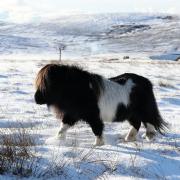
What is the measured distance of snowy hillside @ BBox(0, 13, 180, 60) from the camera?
10050cm

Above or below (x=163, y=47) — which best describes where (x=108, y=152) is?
above

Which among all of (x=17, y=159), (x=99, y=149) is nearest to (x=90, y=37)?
(x=99, y=149)

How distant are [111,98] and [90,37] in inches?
5217

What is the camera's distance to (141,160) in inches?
191

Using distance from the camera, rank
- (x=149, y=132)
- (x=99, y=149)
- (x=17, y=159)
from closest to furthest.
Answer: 1. (x=17, y=159)
2. (x=99, y=149)
3. (x=149, y=132)

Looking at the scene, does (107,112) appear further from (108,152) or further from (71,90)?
(108,152)

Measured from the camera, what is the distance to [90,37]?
453 feet

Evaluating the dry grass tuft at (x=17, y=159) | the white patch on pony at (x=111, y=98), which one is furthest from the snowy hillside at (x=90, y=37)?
the dry grass tuft at (x=17, y=159)

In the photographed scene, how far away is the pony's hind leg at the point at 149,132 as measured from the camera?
6.96 m

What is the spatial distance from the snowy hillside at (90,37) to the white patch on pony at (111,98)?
246 ft

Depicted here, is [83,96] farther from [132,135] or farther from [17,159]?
[17,159]

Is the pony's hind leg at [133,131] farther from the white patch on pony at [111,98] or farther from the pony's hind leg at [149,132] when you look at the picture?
the white patch on pony at [111,98]

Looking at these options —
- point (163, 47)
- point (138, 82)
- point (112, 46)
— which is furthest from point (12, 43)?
point (138, 82)

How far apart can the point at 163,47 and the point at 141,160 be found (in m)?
104
